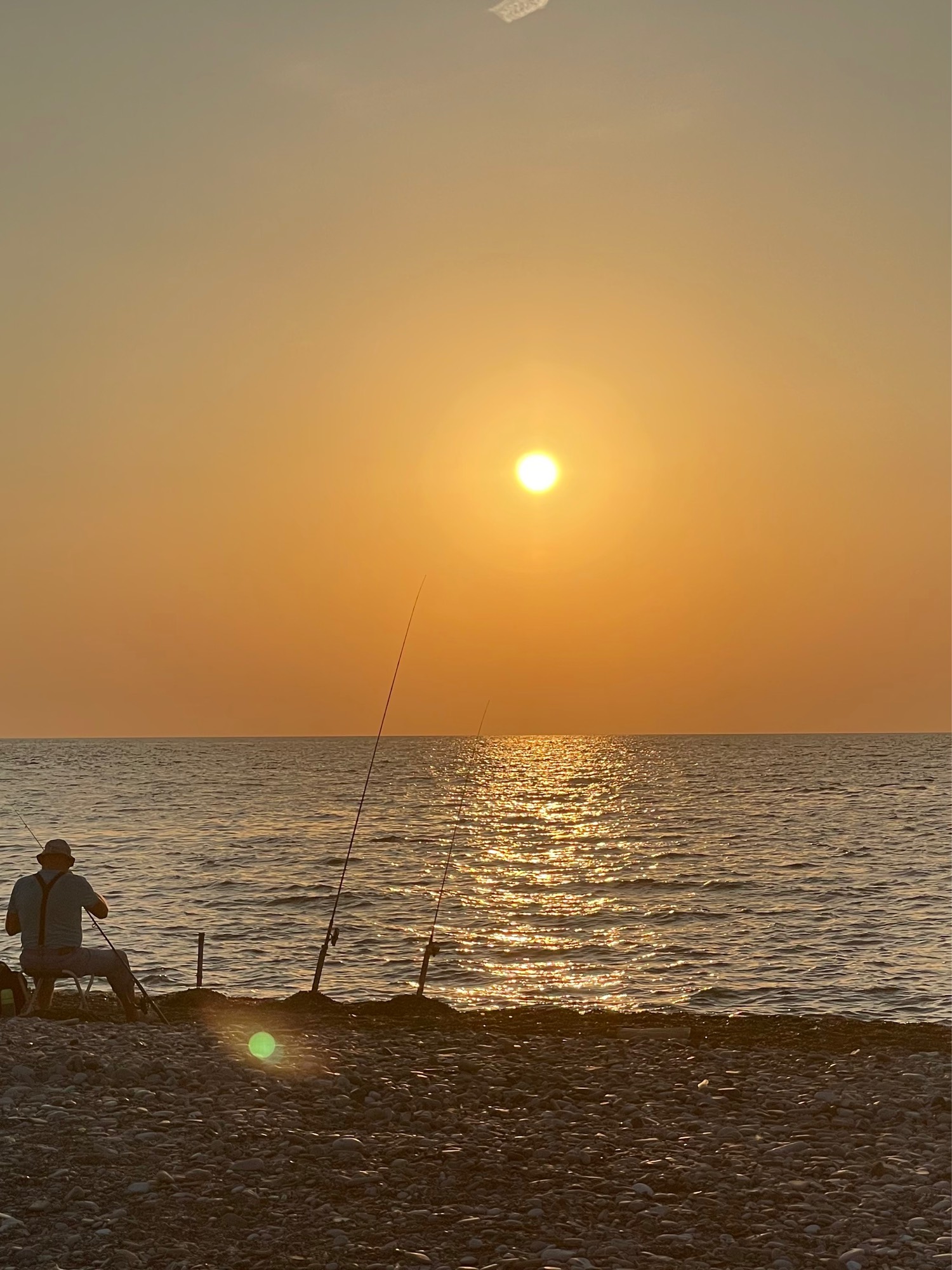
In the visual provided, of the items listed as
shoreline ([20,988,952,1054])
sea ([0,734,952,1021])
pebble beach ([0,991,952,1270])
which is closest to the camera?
pebble beach ([0,991,952,1270])

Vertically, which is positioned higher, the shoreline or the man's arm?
the man's arm

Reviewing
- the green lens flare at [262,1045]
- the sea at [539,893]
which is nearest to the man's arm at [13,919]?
the green lens flare at [262,1045]

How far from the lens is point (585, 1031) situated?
13008 mm

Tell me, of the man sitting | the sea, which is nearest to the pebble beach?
the man sitting

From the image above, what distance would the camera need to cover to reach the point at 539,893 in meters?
34.2

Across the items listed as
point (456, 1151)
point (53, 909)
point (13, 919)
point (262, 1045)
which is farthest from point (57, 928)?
point (456, 1151)

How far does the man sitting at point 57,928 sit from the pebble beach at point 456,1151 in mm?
640

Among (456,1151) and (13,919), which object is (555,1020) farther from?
(13,919)

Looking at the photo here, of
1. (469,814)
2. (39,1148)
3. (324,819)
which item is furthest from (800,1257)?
(469,814)

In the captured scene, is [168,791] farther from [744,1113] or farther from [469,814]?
[744,1113]

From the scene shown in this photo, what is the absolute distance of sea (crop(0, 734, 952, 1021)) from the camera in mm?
20859

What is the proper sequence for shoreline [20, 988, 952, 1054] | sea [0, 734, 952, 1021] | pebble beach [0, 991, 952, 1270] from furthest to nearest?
→ sea [0, 734, 952, 1021], shoreline [20, 988, 952, 1054], pebble beach [0, 991, 952, 1270]

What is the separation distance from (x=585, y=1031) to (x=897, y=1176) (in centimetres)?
526

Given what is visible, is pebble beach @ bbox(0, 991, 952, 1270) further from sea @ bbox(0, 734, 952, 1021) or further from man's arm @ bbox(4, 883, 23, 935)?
sea @ bbox(0, 734, 952, 1021)
